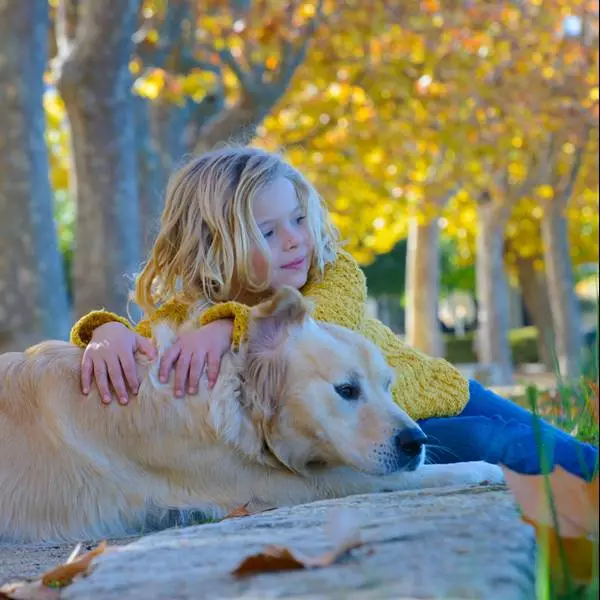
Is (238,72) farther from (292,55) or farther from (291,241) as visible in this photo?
(291,241)

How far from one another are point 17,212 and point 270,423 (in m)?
5.53

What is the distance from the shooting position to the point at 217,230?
168 inches

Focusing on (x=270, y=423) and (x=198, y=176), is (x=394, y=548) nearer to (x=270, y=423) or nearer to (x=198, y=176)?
(x=270, y=423)

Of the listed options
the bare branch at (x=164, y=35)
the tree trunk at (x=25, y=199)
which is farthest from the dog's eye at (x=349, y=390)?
the bare branch at (x=164, y=35)

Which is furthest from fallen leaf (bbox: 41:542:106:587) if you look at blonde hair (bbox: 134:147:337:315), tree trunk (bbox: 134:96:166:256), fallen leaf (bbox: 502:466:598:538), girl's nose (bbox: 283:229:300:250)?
tree trunk (bbox: 134:96:166:256)

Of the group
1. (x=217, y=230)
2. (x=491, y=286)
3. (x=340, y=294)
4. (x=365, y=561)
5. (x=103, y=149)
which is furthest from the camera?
(x=491, y=286)

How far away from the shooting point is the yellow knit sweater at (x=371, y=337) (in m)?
4.04

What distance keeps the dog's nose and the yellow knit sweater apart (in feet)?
2.41

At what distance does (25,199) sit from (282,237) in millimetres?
4698

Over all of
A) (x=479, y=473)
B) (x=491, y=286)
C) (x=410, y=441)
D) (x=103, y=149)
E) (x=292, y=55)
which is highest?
(x=292, y=55)

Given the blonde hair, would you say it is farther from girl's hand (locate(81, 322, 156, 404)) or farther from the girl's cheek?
girl's hand (locate(81, 322, 156, 404))

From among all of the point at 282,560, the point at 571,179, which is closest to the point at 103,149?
the point at 282,560

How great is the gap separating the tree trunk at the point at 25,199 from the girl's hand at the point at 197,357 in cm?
506

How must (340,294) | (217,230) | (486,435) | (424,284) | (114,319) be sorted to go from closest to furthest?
(486,435), (114,319), (340,294), (217,230), (424,284)
